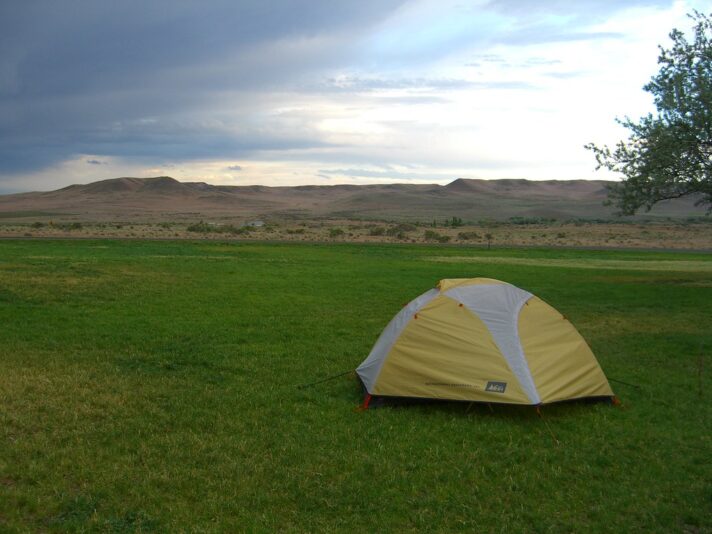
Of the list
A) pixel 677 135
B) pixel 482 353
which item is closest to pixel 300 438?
pixel 482 353

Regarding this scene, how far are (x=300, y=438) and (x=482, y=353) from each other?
9.13ft

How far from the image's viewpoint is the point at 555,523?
5.93m

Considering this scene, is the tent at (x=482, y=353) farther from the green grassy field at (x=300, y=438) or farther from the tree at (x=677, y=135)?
the tree at (x=677, y=135)

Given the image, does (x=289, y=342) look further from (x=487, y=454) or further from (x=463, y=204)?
(x=463, y=204)

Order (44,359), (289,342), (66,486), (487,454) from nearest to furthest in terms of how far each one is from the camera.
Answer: (66,486)
(487,454)
(44,359)
(289,342)

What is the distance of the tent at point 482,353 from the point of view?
28.8 ft

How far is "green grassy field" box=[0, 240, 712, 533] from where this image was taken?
606 cm

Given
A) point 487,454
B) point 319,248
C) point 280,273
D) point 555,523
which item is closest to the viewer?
point 555,523

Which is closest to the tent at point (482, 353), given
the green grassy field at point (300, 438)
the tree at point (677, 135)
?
the green grassy field at point (300, 438)

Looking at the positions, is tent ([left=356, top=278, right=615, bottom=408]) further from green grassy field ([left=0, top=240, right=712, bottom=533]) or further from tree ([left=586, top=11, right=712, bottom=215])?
tree ([left=586, top=11, right=712, bottom=215])

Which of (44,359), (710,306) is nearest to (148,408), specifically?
(44,359)

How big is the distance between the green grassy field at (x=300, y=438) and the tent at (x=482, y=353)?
344 mm

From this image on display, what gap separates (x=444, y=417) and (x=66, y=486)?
4589 mm

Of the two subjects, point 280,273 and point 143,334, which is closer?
point 143,334
